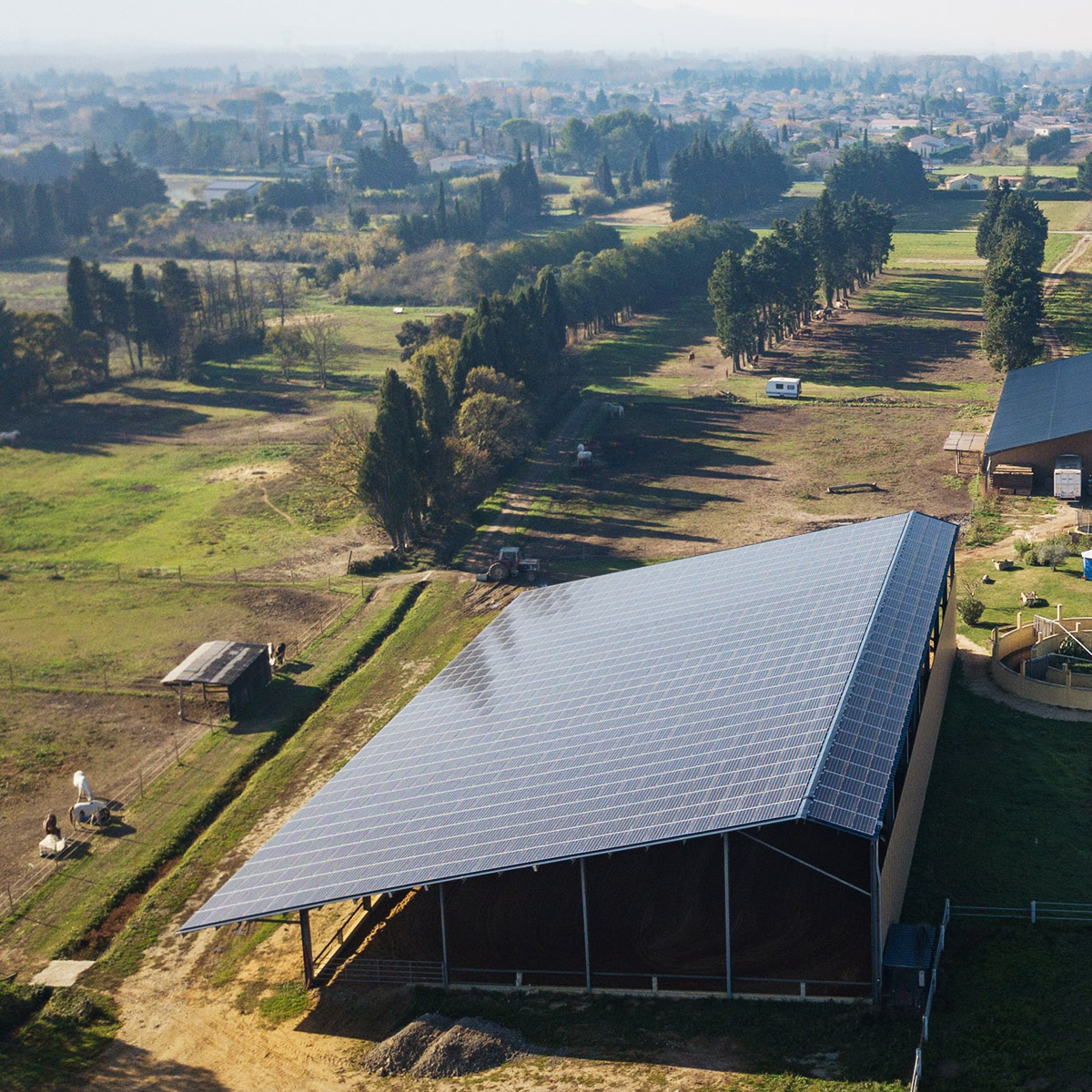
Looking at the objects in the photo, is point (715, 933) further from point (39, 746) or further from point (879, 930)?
point (39, 746)

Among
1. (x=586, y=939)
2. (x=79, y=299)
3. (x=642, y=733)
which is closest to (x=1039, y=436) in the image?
(x=642, y=733)

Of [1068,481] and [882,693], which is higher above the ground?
[882,693]

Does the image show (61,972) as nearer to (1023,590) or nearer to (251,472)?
(1023,590)

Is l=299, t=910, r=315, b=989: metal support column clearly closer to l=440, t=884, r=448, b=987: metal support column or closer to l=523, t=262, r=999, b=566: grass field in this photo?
l=440, t=884, r=448, b=987: metal support column

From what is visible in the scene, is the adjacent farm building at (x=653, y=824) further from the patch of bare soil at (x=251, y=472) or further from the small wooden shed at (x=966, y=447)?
the patch of bare soil at (x=251, y=472)

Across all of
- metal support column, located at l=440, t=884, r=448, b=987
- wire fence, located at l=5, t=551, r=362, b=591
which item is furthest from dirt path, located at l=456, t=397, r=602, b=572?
metal support column, located at l=440, t=884, r=448, b=987

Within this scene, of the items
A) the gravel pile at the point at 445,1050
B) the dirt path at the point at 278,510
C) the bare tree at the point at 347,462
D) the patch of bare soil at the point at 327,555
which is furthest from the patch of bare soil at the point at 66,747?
the dirt path at the point at 278,510
